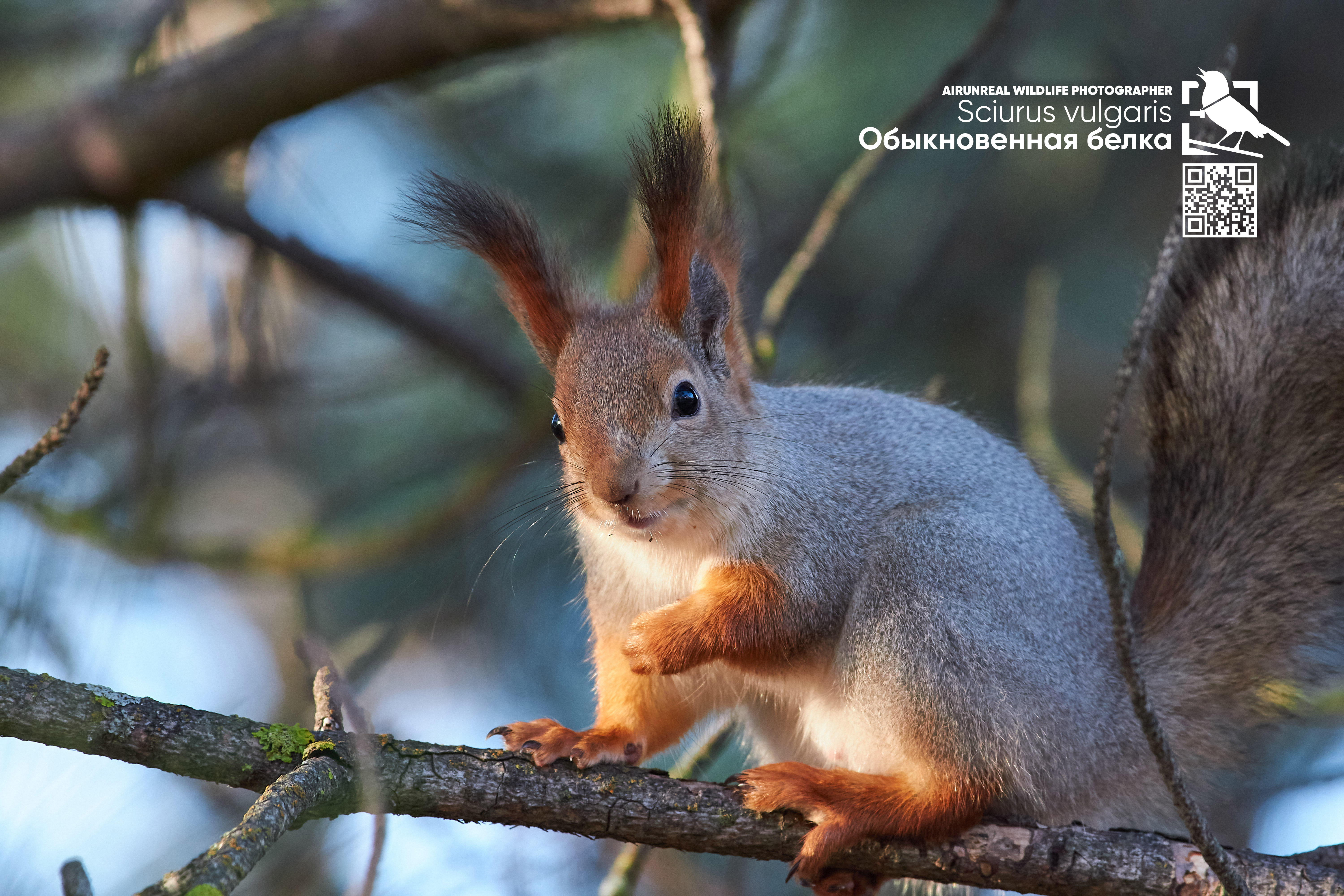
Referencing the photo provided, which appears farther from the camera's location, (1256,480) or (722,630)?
(1256,480)

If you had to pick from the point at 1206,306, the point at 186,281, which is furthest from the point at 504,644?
the point at 1206,306

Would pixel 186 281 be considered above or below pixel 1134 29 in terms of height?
below

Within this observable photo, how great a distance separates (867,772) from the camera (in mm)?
2520

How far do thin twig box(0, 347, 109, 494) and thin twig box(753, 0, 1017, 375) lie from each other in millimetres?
1726

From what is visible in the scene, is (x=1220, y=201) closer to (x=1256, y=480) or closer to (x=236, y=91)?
(x=1256, y=480)

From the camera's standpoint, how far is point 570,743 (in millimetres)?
2443

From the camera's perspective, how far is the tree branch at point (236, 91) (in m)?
3.46

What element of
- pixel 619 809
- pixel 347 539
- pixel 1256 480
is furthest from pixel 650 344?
pixel 347 539

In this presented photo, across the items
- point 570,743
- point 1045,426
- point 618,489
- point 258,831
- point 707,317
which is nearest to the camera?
point 258,831

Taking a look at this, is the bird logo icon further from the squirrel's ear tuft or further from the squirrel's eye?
the squirrel's eye

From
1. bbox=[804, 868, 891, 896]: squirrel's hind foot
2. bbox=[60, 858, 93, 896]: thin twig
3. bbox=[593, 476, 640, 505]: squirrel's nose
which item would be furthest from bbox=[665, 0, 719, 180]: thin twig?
bbox=[60, 858, 93, 896]: thin twig

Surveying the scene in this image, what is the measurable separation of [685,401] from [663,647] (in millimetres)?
531

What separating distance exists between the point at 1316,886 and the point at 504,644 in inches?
117

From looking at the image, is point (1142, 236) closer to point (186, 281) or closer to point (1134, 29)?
point (1134, 29)
